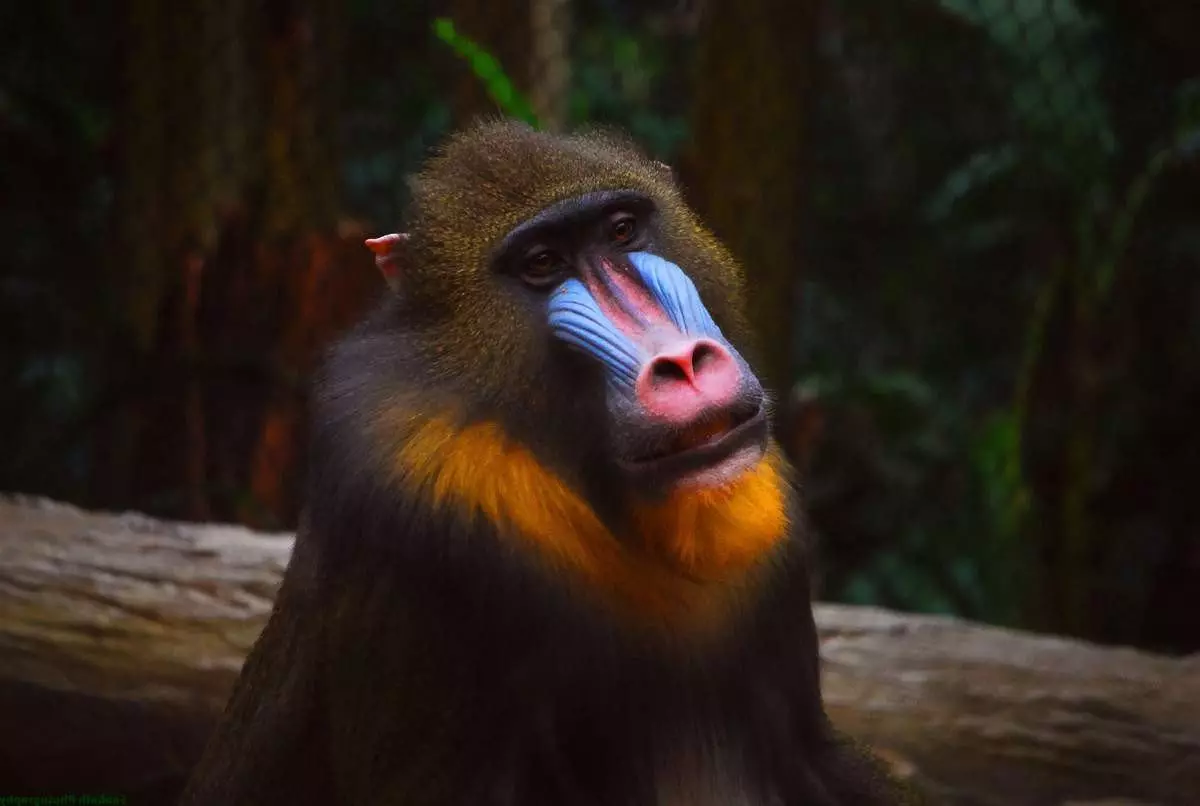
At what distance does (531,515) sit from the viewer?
194cm

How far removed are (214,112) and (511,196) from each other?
11.7ft

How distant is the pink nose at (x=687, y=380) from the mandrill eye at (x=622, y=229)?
32cm

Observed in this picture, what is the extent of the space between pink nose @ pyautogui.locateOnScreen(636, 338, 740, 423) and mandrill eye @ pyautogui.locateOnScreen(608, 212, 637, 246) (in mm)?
322

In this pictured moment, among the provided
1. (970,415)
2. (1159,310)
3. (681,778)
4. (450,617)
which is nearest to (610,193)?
(450,617)

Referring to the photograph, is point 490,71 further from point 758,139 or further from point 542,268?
point 542,268

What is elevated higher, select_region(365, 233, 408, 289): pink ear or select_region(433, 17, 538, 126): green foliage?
select_region(433, 17, 538, 126): green foliage

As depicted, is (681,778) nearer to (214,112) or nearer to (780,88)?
(780,88)

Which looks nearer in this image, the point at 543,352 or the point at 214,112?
the point at 543,352

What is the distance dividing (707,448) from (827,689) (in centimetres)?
153

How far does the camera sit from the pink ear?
218 cm

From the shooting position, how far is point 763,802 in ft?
7.52

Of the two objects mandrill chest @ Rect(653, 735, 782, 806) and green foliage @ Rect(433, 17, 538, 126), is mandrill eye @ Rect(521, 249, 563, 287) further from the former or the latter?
green foliage @ Rect(433, 17, 538, 126)

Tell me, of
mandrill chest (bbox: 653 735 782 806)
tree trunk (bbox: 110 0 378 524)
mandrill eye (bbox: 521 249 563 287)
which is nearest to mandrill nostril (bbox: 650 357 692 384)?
mandrill eye (bbox: 521 249 563 287)

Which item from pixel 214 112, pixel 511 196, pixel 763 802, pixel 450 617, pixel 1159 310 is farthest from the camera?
pixel 214 112
